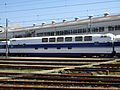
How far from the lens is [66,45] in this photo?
28750 mm

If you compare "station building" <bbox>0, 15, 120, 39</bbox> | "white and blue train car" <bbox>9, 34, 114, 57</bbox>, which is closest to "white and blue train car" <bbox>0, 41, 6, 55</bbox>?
"white and blue train car" <bbox>9, 34, 114, 57</bbox>

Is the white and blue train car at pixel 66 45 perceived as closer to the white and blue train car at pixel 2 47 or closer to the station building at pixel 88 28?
the white and blue train car at pixel 2 47

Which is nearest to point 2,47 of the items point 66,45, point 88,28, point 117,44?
point 66,45

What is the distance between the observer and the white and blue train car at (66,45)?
26.5 metres

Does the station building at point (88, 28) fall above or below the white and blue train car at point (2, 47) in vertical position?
above

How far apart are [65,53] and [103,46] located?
5.75 meters

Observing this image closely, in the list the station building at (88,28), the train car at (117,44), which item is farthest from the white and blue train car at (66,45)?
the station building at (88,28)

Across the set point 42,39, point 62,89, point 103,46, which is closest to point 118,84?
point 62,89

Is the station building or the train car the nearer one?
the train car

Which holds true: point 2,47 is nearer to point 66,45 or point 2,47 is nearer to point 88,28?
point 66,45

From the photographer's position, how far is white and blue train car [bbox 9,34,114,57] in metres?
26.5

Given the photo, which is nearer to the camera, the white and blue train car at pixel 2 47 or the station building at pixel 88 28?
the white and blue train car at pixel 2 47

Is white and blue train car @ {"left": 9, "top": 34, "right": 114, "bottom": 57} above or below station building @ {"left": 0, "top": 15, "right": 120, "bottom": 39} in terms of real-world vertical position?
below

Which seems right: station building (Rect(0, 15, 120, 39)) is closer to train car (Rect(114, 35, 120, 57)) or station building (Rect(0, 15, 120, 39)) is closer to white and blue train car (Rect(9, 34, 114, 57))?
white and blue train car (Rect(9, 34, 114, 57))
